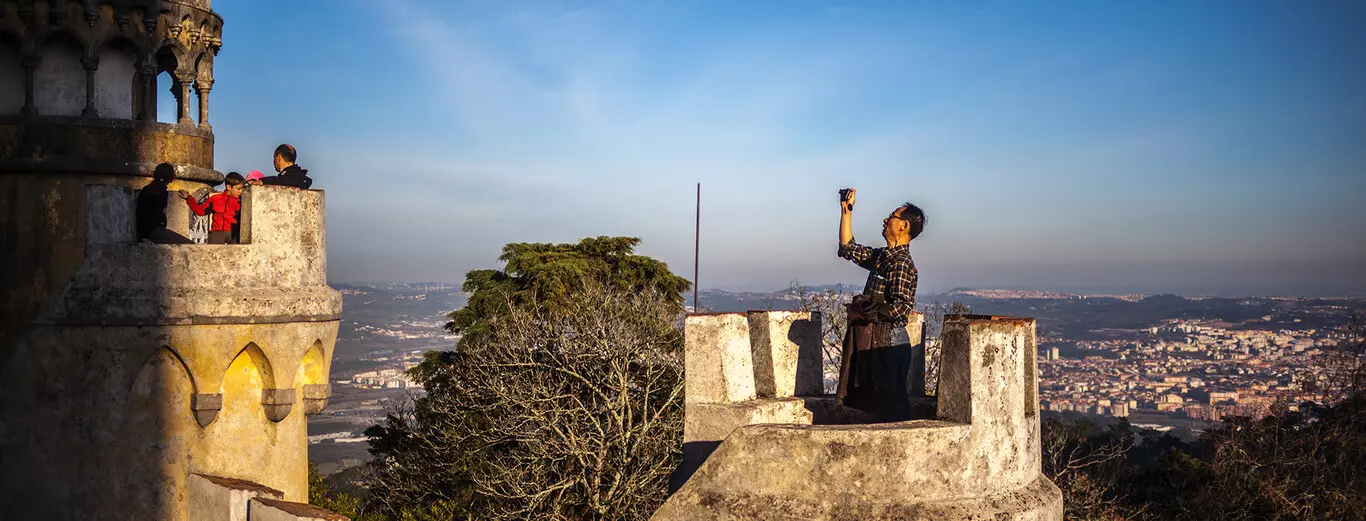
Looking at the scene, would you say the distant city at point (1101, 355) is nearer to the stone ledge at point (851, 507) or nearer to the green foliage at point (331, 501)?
the green foliage at point (331, 501)

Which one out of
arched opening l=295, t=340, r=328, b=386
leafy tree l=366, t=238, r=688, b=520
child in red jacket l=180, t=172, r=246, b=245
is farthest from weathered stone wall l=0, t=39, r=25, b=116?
leafy tree l=366, t=238, r=688, b=520

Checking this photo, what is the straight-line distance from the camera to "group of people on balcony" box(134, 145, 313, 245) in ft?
28.8

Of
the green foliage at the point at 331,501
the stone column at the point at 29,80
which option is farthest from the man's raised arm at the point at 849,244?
the green foliage at the point at 331,501

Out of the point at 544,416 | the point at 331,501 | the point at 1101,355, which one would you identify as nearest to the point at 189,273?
the point at 331,501

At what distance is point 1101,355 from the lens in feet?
149

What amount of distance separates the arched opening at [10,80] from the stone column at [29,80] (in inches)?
3.9

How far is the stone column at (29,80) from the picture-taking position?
8883 mm

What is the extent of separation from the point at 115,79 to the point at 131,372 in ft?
8.65

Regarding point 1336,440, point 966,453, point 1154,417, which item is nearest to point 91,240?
point 966,453

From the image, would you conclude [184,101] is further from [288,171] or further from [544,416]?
[544,416]

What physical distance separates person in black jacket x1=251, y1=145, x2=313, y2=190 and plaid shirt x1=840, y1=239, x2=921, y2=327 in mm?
4874

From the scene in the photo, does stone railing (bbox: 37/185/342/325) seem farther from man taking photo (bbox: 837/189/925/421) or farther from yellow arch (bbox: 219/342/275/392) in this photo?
man taking photo (bbox: 837/189/925/421)

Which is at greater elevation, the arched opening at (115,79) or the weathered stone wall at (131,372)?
the arched opening at (115,79)

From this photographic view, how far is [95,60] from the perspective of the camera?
9.12 meters
